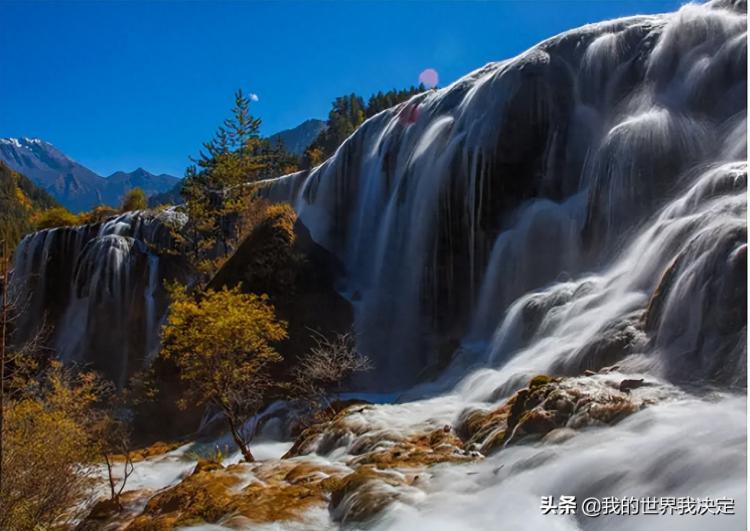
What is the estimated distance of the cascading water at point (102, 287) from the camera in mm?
36062

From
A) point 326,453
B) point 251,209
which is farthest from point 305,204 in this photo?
point 326,453

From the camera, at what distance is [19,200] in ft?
484

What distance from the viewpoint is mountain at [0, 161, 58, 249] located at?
4516 inches

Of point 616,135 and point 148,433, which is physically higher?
point 616,135

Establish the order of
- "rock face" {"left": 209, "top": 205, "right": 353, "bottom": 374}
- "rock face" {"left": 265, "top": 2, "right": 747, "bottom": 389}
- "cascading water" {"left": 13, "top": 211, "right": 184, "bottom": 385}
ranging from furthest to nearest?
"cascading water" {"left": 13, "top": 211, "right": 184, "bottom": 385} → "rock face" {"left": 209, "top": 205, "right": 353, "bottom": 374} → "rock face" {"left": 265, "top": 2, "right": 747, "bottom": 389}

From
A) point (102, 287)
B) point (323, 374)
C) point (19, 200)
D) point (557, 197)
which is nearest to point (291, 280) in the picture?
point (323, 374)

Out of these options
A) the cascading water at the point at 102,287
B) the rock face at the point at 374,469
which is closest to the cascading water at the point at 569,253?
the rock face at the point at 374,469

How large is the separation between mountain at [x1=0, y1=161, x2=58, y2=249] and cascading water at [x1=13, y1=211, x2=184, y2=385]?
57.0m

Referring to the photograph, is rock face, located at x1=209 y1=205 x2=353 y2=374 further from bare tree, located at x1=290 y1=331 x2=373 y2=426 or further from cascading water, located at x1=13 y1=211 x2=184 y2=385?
cascading water, located at x1=13 y1=211 x2=184 y2=385

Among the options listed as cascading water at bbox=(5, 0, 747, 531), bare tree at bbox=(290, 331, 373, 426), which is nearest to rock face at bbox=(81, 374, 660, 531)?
cascading water at bbox=(5, 0, 747, 531)

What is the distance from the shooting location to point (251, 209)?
1495 inches

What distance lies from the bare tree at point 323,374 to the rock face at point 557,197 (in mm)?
2075

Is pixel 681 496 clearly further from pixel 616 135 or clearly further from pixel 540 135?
pixel 540 135

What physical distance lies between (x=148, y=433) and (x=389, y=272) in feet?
41.2
